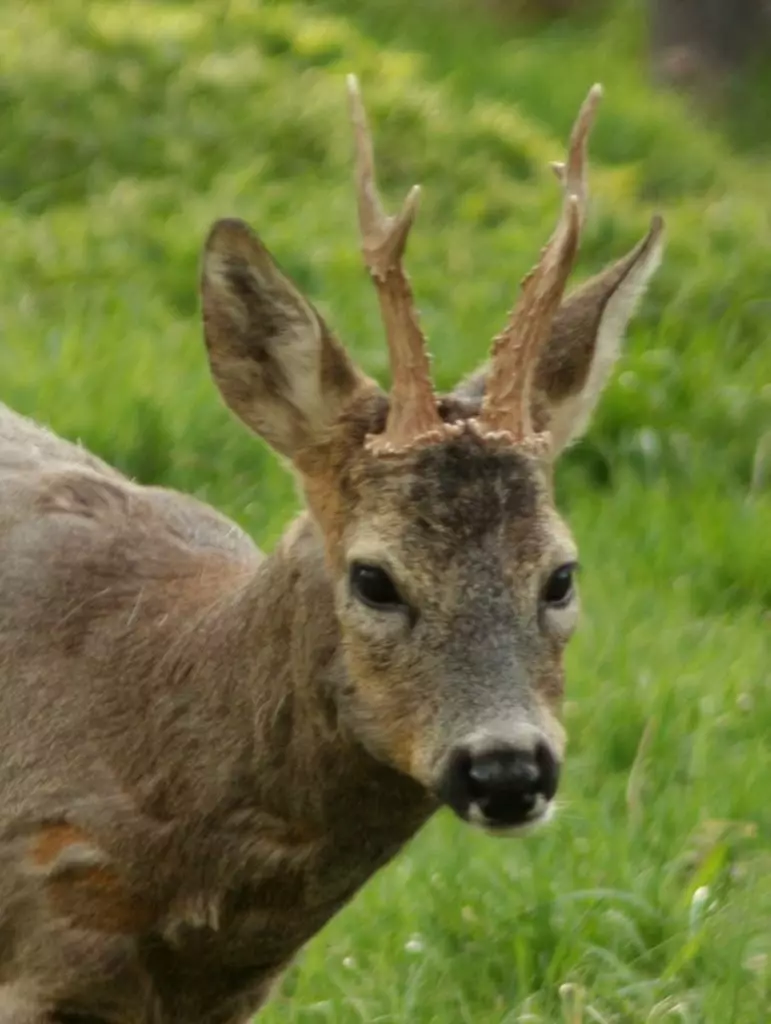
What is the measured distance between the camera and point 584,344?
4.13m

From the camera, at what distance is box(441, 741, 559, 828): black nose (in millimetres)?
3416

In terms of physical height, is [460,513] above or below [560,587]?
above

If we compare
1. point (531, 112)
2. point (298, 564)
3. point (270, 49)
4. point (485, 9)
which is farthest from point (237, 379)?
point (485, 9)

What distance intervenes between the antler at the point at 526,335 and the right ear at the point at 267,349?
0.86 ft

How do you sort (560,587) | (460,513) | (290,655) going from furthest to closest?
(290,655) < (560,587) < (460,513)

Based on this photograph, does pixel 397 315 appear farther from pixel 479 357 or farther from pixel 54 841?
pixel 479 357

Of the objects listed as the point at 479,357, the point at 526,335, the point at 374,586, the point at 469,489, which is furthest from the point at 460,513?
the point at 479,357

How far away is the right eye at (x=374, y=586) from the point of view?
365 cm

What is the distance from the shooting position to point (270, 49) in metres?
10.8

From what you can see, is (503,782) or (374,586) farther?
(374,586)

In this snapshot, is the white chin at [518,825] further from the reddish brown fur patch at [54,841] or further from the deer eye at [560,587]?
the reddish brown fur patch at [54,841]

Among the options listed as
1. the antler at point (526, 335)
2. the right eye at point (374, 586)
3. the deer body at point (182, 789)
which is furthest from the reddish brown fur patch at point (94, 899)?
the antler at point (526, 335)

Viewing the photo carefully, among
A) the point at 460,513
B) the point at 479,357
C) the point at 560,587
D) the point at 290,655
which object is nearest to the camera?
the point at 460,513

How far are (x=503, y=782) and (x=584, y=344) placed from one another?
98 cm
